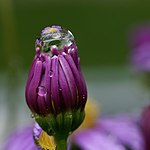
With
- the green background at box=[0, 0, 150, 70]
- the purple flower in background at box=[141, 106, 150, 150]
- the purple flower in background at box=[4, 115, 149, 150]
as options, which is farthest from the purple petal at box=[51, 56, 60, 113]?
the green background at box=[0, 0, 150, 70]

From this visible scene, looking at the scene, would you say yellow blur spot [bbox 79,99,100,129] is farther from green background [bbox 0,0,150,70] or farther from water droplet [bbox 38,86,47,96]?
green background [bbox 0,0,150,70]

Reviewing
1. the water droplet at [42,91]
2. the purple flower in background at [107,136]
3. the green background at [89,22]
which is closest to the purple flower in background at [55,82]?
the water droplet at [42,91]

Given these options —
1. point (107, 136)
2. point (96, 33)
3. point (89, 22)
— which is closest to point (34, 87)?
point (107, 136)

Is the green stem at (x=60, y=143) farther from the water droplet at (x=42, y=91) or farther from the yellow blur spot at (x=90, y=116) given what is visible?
the yellow blur spot at (x=90, y=116)

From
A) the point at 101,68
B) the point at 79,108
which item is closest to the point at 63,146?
the point at 79,108

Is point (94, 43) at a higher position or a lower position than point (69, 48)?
lower

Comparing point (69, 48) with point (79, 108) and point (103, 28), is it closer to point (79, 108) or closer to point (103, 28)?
point (79, 108)

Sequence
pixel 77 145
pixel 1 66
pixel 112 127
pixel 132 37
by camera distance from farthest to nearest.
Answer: pixel 1 66 < pixel 132 37 < pixel 112 127 < pixel 77 145

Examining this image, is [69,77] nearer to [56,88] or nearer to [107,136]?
[56,88]
